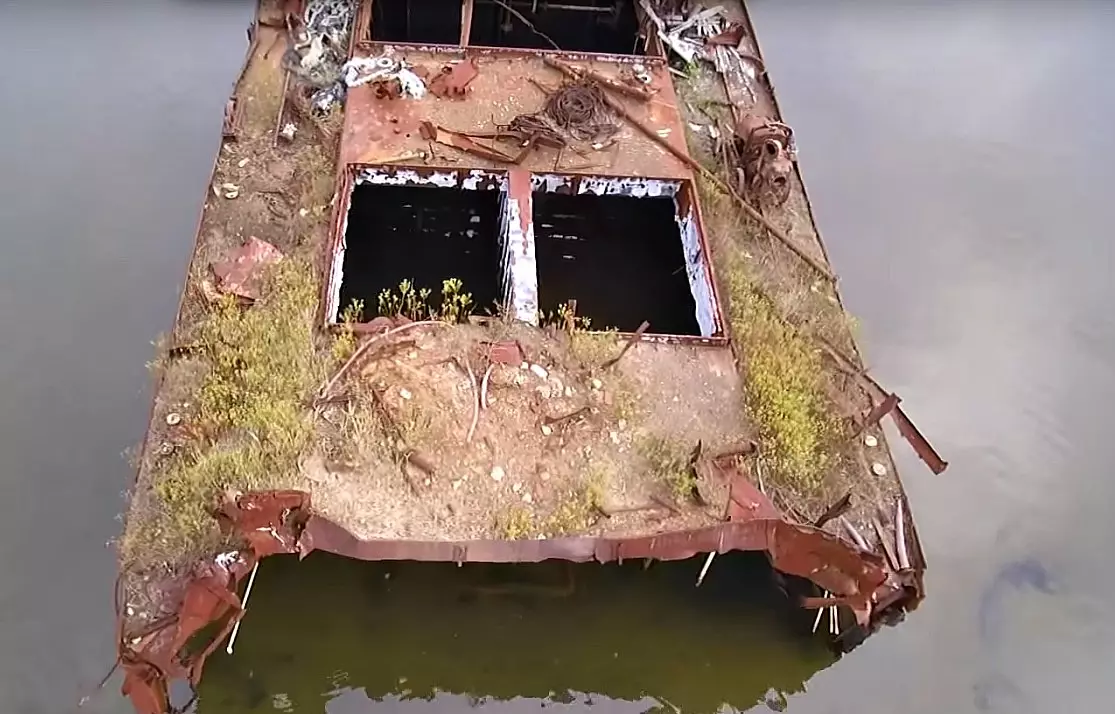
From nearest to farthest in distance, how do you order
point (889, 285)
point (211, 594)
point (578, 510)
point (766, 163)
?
point (211, 594) → point (578, 510) → point (766, 163) → point (889, 285)

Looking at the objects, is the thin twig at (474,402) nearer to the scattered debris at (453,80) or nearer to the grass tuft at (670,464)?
the grass tuft at (670,464)

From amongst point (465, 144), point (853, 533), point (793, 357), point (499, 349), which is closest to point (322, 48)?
point (465, 144)

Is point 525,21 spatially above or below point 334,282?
above

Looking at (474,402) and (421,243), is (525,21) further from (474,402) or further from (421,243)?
(474,402)

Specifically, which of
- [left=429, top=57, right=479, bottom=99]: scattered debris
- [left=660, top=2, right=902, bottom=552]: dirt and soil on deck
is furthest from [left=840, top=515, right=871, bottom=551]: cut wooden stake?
[left=429, top=57, right=479, bottom=99]: scattered debris

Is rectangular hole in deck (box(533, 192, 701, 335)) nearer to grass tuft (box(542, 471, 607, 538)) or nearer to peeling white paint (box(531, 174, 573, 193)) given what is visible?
peeling white paint (box(531, 174, 573, 193))

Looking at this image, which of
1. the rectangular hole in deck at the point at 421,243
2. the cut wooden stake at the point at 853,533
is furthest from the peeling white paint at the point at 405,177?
the cut wooden stake at the point at 853,533
